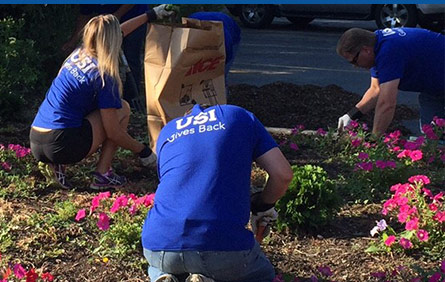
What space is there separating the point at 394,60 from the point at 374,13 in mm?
9585

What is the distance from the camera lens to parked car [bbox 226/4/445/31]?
47.0 feet

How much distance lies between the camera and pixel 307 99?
8.10 meters

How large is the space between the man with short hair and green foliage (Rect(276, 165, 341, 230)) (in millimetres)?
1431

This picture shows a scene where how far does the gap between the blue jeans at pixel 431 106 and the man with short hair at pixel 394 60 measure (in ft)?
0.31

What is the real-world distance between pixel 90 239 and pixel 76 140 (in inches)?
32.6

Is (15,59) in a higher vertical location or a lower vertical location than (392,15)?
higher

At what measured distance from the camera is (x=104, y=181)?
510 cm

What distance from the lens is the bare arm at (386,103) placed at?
5535 millimetres

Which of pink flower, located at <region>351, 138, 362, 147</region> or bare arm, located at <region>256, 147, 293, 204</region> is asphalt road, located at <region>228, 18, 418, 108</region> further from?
bare arm, located at <region>256, 147, 293, 204</region>

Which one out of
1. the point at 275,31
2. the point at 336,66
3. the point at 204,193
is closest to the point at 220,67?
the point at 204,193

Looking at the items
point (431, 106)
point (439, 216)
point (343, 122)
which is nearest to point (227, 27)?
point (343, 122)

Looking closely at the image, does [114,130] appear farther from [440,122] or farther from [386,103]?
[440,122]

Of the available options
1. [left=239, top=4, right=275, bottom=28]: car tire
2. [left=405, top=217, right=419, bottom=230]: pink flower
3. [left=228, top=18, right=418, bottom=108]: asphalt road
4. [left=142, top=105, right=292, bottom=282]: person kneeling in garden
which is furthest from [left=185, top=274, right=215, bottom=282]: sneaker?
[left=239, top=4, right=275, bottom=28]: car tire

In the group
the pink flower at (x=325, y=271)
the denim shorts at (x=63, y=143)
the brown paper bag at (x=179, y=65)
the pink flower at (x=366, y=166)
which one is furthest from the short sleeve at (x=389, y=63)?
the pink flower at (x=325, y=271)
